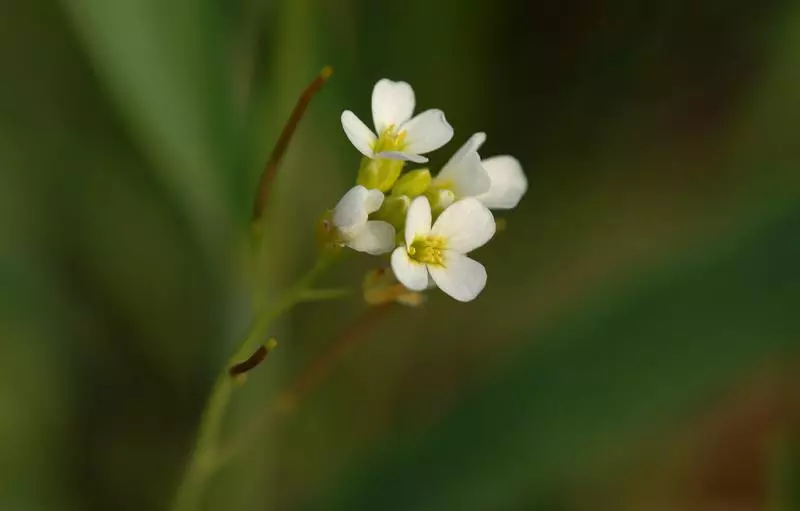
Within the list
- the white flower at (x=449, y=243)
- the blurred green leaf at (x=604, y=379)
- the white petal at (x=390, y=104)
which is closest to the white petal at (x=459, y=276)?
the white flower at (x=449, y=243)

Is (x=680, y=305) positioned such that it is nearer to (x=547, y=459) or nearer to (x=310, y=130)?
(x=547, y=459)

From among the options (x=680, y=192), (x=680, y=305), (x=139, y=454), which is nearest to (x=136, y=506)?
(x=139, y=454)

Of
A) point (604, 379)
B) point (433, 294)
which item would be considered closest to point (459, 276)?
point (604, 379)

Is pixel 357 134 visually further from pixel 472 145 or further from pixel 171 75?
pixel 171 75

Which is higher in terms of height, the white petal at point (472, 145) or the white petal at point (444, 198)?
the white petal at point (472, 145)

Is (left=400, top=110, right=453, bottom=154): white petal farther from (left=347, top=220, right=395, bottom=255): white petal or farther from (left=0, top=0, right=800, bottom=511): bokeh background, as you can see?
(left=0, top=0, right=800, bottom=511): bokeh background

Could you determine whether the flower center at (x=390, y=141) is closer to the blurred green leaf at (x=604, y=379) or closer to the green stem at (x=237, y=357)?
the green stem at (x=237, y=357)
